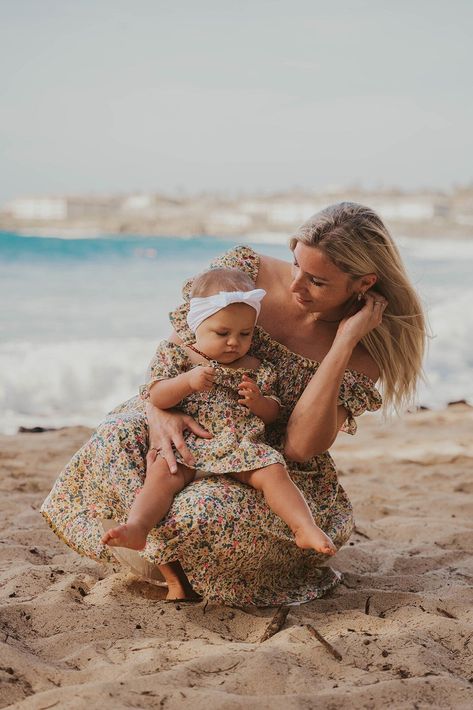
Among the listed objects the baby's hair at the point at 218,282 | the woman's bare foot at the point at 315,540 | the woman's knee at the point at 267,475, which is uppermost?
the baby's hair at the point at 218,282

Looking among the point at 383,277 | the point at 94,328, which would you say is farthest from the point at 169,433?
the point at 94,328

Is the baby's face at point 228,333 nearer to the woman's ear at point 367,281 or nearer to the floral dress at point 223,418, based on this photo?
the floral dress at point 223,418

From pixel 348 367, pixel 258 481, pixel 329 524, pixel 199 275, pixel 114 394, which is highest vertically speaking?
pixel 199 275

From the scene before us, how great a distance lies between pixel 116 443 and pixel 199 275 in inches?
27.8

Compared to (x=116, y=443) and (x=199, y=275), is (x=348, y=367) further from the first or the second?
(x=116, y=443)

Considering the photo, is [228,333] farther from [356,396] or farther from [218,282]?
[356,396]

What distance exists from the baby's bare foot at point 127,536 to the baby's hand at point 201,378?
54cm

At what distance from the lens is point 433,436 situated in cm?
682

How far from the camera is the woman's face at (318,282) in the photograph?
10.1ft

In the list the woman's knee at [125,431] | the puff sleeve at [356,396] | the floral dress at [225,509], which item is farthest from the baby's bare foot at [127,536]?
the puff sleeve at [356,396]

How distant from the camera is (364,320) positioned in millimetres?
3125

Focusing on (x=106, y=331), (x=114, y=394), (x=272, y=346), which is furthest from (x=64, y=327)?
(x=272, y=346)

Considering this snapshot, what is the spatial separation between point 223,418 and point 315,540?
1.89 ft

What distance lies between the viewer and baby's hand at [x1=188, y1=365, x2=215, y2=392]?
283 centimetres
